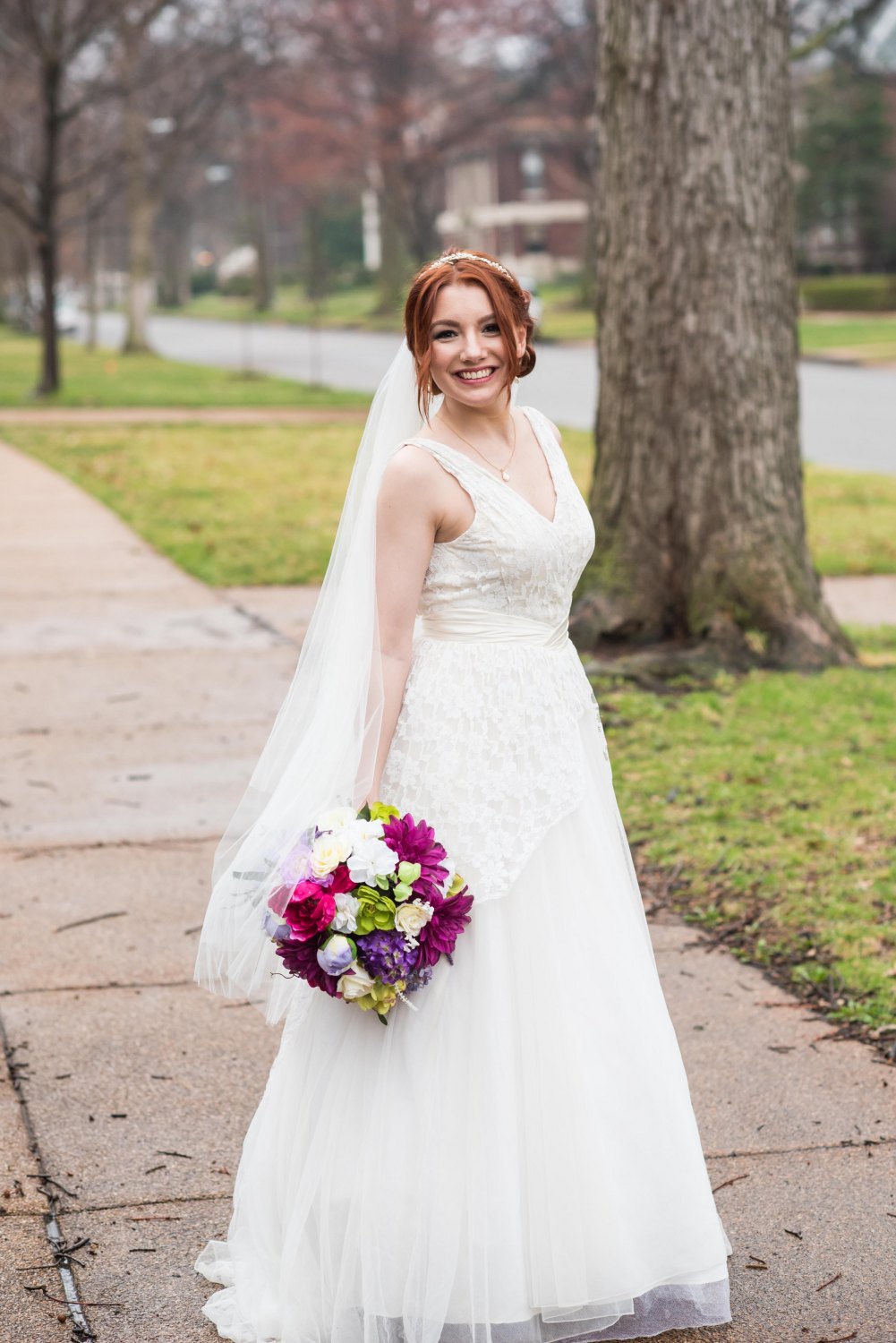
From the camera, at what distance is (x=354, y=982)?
8.79 ft

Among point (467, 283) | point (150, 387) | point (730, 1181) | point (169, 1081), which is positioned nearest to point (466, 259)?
point (467, 283)

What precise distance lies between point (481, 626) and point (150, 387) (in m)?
26.6

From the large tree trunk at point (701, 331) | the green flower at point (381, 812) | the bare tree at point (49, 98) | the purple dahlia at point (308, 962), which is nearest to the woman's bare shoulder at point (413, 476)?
the green flower at point (381, 812)

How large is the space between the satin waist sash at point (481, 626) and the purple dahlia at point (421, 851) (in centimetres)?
36

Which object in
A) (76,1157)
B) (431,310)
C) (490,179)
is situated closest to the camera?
(431,310)

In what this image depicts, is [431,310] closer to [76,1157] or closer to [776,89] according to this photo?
[76,1157]

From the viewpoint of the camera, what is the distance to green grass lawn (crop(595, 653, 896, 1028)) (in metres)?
4.71

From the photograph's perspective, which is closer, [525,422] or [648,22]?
[525,422]

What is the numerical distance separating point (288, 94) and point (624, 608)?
158 ft

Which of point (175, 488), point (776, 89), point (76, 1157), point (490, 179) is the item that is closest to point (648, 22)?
point (776, 89)

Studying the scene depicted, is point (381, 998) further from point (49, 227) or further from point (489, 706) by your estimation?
point (49, 227)

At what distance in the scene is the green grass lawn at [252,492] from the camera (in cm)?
1146

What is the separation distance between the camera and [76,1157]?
11.6ft

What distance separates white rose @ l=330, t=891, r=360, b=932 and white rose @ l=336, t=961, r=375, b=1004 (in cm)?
6
